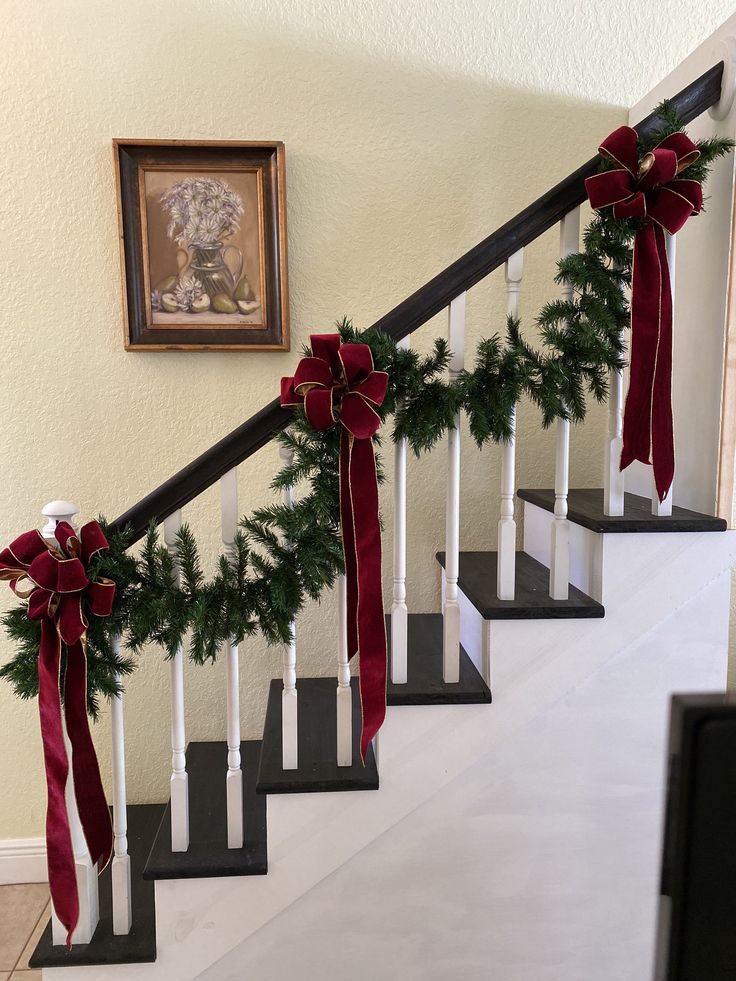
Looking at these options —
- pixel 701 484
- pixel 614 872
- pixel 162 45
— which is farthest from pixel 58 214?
pixel 614 872

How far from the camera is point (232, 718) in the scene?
141 centimetres

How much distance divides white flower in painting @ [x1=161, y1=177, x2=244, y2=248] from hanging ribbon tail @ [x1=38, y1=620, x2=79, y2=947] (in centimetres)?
124

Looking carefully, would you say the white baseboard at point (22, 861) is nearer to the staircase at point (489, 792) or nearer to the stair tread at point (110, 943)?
the stair tread at point (110, 943)

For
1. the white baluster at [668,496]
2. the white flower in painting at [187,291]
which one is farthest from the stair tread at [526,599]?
the white flower in painting at [187,291]

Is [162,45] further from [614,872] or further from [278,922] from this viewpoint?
[614,872]

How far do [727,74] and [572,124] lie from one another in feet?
2.16

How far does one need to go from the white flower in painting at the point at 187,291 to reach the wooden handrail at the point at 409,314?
2.57 ft

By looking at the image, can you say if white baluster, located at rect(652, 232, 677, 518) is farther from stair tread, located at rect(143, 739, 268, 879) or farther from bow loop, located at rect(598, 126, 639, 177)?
stair tread, located at rect(143, 739, 268, 879)

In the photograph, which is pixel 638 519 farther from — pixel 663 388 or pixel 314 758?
pixel 314 758

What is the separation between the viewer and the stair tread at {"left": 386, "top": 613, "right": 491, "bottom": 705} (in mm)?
1397

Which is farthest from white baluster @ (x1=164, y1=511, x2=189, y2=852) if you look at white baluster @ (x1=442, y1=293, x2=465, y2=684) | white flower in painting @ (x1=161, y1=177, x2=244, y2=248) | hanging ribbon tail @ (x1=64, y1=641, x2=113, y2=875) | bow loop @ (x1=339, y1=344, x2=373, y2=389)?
white flower in painting @ (x1=161, y1=177, x2=244, y2=248)

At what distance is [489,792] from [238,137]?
6.34 feet

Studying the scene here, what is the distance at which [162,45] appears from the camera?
1889 millimetres

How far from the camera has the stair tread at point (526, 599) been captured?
1408 millimetres
